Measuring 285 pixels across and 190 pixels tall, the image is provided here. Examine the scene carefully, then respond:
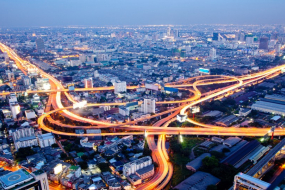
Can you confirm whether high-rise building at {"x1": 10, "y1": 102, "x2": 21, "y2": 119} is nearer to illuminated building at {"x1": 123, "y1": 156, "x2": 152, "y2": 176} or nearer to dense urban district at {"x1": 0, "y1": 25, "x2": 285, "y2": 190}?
dense urban district at {"x1": 0, "y1": 25, "x2": 285, "y2": 190}

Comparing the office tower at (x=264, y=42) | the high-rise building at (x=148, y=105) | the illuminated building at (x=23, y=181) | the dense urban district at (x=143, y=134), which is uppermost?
the office tower at (x=264, y=42)

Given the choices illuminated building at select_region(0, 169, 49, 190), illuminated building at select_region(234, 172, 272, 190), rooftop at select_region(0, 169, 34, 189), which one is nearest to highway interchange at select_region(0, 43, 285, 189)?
illuminated building at select_region(234, 172, 272, 190)

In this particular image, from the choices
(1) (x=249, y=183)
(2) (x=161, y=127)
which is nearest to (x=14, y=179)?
(1) (x=249, y=183)

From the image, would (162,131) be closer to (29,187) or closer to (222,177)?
(222,177)

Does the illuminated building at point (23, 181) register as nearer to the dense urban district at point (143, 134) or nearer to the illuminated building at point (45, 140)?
the dense urban district at point (143, 134)

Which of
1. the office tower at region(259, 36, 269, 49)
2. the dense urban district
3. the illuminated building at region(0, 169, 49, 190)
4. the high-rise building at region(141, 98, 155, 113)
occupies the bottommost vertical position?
the dense urban district

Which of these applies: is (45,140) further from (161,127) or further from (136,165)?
(161,127)

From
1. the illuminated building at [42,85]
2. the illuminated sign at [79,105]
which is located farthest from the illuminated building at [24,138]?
the illuminated building at [42,85]

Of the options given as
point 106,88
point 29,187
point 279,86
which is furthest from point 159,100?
point 29,187
